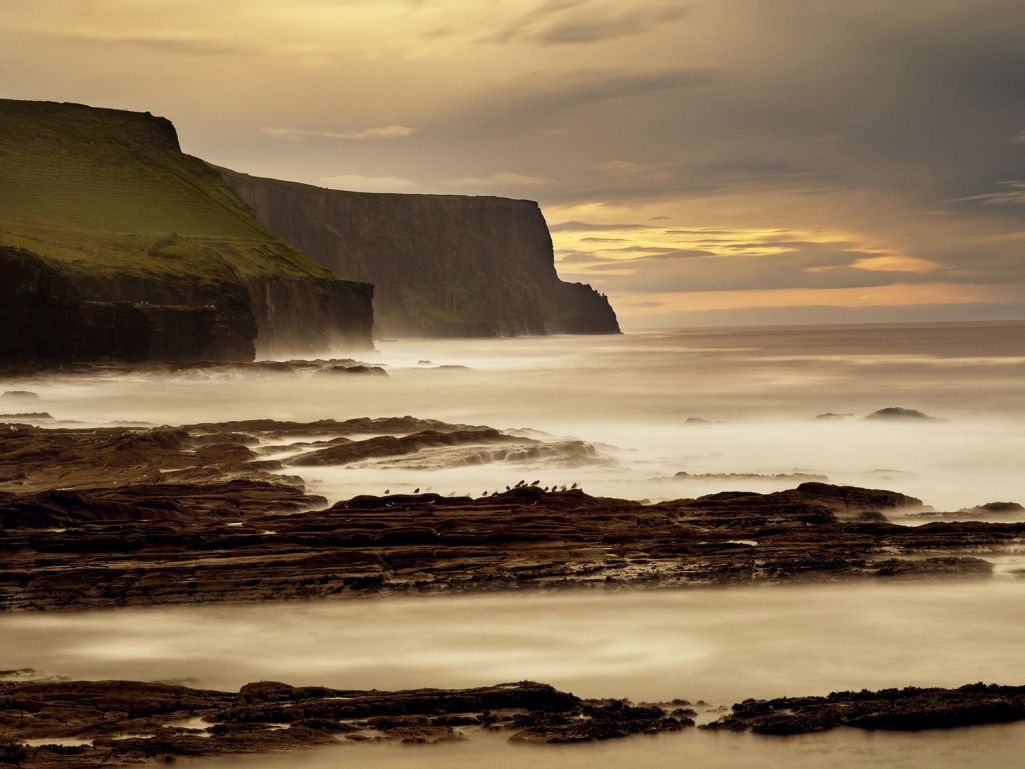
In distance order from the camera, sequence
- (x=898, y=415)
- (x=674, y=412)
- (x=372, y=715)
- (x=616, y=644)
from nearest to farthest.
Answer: (x=372, y=715) < (x=616, y=644) < (x=898, y=415) < (x=674, y=412)

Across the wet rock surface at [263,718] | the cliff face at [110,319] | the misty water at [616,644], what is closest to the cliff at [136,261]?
the cliff face at [110,319]

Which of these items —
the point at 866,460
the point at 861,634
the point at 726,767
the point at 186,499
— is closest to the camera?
the point at 726,767

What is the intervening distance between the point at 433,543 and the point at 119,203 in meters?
117

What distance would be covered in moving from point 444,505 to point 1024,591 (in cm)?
798

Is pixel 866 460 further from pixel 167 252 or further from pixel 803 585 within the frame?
pixel 167 252

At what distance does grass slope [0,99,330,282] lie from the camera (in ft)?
339

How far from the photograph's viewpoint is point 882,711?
32.5ft

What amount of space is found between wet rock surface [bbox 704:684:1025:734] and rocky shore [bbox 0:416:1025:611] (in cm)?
448

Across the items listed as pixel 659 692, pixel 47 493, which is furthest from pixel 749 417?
pixel 659 692

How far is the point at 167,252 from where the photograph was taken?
10781 centimetres

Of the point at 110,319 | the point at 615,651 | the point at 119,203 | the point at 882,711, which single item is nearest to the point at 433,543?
the point at 615,651

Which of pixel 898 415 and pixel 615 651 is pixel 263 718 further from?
pixel 898 415

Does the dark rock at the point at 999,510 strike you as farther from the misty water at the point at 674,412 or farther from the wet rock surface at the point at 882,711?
the wet rock surface at the point at 882,711

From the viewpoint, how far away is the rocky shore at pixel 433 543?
47.4 ft
